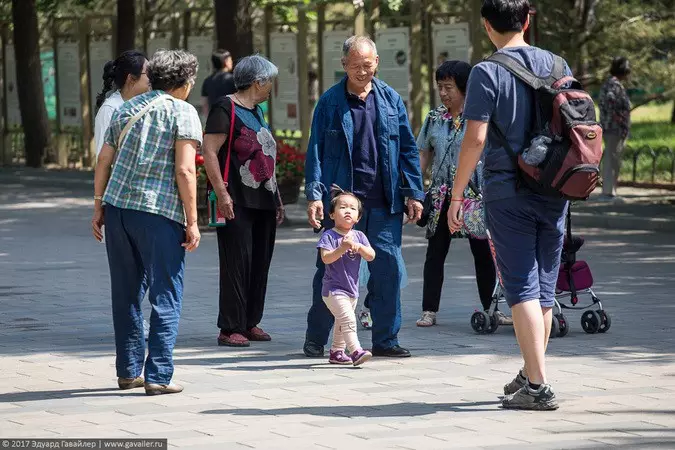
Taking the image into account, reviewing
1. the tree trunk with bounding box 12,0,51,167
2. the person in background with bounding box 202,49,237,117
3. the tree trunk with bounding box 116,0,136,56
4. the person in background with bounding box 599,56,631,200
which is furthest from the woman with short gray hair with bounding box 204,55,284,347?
the tree trunk with bounding box 12,0,51,167

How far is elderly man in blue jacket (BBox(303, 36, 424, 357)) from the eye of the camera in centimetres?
852

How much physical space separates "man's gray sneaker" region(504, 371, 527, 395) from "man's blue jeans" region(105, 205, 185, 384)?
1.68 metres

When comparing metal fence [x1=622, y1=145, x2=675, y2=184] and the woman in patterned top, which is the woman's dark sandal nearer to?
the woman in patterned top

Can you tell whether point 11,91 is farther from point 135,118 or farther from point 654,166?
point 135,118

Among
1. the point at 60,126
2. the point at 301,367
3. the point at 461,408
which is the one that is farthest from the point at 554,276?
the point at 60,126

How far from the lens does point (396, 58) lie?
21469 mm

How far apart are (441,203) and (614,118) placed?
952cm

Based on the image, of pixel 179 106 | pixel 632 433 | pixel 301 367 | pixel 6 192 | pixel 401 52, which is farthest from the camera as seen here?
pixel 6 192

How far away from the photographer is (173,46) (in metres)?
25.3

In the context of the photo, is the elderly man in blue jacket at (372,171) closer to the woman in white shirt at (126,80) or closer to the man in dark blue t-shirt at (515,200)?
the woman in white shirt at (126,80)

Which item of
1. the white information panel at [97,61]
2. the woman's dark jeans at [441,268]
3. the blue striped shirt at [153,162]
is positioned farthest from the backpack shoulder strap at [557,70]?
the white information panel at [97,61]

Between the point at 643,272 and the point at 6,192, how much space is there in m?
13.4

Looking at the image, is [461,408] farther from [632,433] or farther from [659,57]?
[659,57]

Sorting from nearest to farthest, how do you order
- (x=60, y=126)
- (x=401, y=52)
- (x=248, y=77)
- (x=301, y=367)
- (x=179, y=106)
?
(x=179, y=106) → (x=301, y=367) → (x=248, y=77) → (x=401, y=52) → (x=60, y=126)
